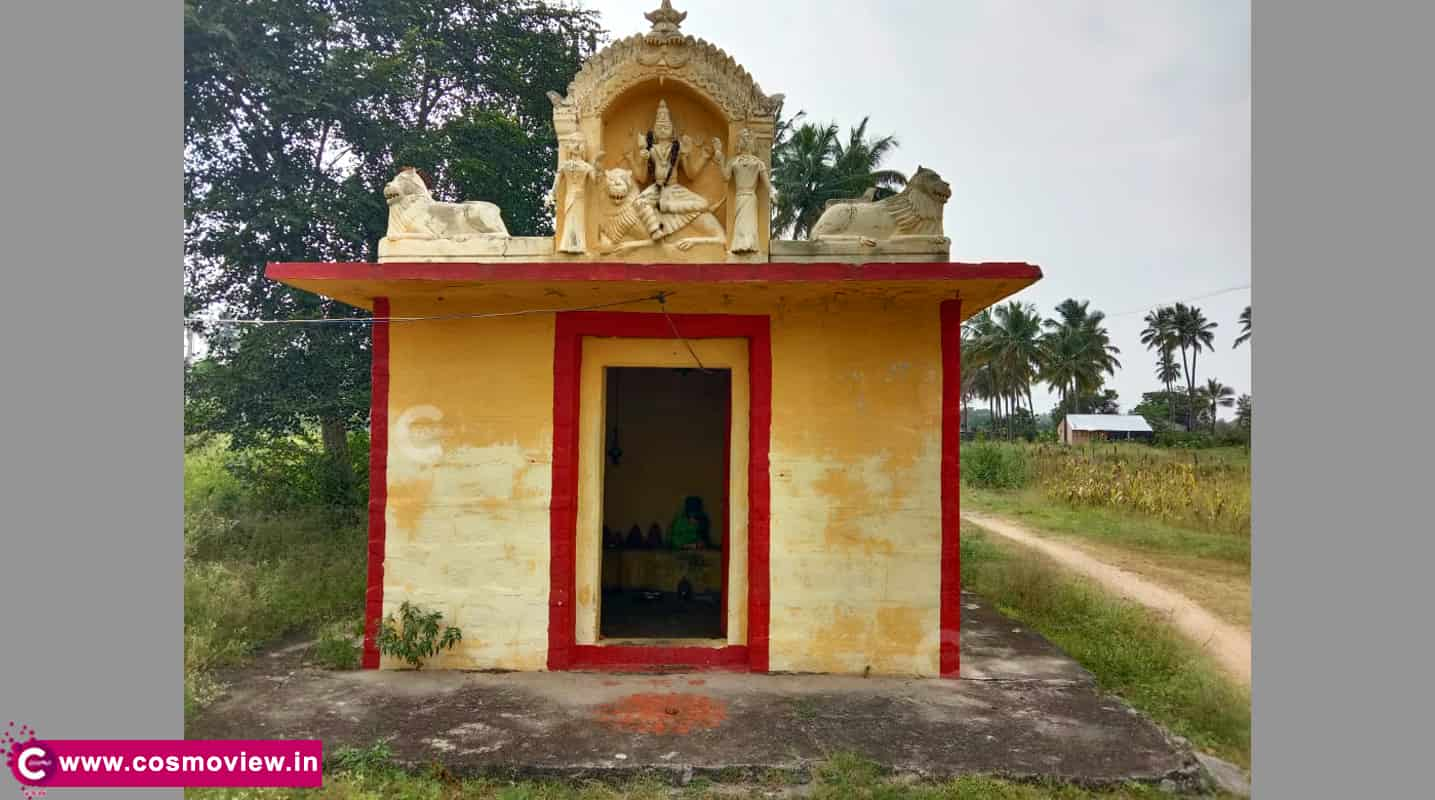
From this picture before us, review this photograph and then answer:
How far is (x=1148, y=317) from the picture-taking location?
3709 centimetres

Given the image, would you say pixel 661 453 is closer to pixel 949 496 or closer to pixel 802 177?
pixel 949 496

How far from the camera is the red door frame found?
21.0 ft

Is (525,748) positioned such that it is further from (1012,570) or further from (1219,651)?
(1012,570)

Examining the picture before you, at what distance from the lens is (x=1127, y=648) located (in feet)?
24.7

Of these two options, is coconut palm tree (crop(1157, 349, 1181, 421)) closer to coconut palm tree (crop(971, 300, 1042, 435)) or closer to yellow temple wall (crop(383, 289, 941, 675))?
coconut palm tree (crop(971, 300, 1042, 435))

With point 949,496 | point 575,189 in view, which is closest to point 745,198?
point 575,189

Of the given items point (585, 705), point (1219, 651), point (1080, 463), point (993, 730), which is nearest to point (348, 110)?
point (585, 705)

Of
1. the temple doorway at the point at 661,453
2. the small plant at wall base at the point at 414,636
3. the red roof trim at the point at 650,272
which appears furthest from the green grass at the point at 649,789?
the temple doorway at the point at 661,453

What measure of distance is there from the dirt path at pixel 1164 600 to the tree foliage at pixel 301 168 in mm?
11074

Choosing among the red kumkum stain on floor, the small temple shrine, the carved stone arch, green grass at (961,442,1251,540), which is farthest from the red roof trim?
green grass at (961,442,1251,540)

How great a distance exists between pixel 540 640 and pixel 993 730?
3.46 metres

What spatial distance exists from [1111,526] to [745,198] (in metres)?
12.7

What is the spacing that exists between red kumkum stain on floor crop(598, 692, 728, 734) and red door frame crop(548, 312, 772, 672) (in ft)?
2.30

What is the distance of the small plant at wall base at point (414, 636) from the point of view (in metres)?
6.26
